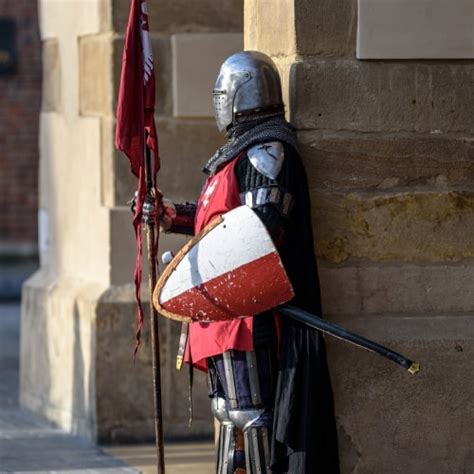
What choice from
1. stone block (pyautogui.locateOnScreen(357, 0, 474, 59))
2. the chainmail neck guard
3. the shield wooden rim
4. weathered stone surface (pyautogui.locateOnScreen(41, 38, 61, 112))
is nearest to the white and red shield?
the shield wooden rim

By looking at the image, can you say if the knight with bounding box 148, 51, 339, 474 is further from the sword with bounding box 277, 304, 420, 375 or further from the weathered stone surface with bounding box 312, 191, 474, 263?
the weathered stone surface with bounding box 312, 191, 474, 263

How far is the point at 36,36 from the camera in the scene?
14.5 m

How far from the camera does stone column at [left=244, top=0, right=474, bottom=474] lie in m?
6.14

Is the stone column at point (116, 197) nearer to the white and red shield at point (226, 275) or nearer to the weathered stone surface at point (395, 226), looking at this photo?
the weathered stone surface at point (395, 226)

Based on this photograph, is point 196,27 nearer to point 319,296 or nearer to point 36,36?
point 319,296

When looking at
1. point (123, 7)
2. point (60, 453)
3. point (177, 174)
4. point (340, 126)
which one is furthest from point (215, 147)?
point (340, 126)

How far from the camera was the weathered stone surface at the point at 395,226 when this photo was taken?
618 centimetres

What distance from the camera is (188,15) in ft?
27.4

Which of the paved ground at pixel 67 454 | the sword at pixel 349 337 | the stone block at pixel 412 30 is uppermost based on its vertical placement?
the stone block at pixel 412 30

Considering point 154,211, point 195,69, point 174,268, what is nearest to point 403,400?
point 174,268

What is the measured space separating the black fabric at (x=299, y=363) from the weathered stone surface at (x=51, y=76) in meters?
3.37

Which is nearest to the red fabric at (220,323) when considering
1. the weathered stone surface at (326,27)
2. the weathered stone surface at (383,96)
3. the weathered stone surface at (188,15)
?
the weathered stone surface at (383,96)

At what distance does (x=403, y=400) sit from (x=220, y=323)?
76cm

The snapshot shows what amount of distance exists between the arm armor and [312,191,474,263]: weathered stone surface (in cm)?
37
